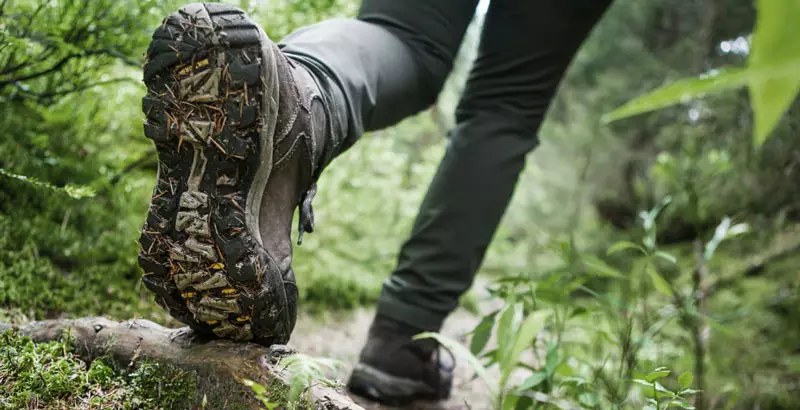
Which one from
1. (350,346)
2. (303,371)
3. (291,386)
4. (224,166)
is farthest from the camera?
(350,346)

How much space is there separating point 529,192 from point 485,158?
430cm

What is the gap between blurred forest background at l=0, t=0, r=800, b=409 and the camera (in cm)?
163

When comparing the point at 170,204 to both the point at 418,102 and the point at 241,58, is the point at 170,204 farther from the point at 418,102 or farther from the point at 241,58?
the point at 418,102

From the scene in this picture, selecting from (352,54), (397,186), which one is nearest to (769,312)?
(397,186)

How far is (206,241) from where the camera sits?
1086 mm

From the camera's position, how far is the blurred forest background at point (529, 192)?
1.63m

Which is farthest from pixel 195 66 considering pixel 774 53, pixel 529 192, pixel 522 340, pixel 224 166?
pixel 529 192

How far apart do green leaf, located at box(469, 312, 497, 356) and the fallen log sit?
1.92 ft

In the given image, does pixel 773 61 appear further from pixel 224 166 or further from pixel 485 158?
pixel 485 158

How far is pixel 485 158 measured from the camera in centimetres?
178

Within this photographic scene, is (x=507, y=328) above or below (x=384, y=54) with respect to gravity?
below

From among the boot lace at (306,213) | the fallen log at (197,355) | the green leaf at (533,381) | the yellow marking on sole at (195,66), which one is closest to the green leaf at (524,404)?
the green leaf at (533,381)

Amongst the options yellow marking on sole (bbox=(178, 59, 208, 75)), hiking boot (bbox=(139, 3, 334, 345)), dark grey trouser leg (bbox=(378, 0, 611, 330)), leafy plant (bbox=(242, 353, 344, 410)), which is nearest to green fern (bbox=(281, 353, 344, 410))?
leafy plant (bbox=(242, 353, 344, 410))

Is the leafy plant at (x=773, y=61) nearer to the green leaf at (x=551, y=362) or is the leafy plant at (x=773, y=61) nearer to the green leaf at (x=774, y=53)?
the green leaf at (x=774, y=53)
